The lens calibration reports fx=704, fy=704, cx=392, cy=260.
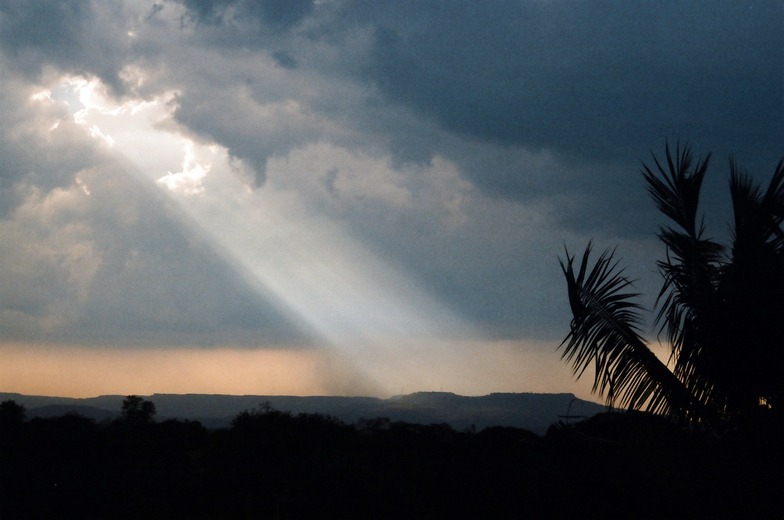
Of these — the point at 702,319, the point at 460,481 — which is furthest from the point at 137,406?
the point at 702,319

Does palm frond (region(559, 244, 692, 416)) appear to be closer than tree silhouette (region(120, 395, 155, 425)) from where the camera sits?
Yes

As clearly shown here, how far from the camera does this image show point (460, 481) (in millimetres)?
9719

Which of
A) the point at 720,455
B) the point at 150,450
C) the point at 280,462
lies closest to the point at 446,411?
the point at 150,450

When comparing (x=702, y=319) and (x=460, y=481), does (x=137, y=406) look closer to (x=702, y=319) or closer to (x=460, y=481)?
(x=460, y=481)

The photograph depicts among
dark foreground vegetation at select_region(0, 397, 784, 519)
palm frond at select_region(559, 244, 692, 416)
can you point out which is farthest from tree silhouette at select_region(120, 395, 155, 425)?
palm frond at select_region(559, 244, 692, 416)

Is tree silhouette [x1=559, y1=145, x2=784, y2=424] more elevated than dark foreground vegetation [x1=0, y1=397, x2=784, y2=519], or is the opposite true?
tree silhouette [x1=559, y1=145, x2=784, y2=424]

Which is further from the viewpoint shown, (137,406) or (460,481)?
(137,406)

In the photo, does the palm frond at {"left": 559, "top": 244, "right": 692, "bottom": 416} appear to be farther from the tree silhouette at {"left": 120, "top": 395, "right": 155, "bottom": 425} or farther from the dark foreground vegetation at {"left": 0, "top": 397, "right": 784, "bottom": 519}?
the tree silhouette at {"left": 120, "top": 395, "right": 155, "bottom": 425}

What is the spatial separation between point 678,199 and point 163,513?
7.53 metres

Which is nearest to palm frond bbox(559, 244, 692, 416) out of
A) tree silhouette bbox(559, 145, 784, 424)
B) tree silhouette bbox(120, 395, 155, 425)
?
tree silhouette bbox(559, 145, 784, 424)

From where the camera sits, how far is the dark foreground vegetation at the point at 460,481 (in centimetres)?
682

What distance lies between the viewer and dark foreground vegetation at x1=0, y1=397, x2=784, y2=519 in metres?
6.82

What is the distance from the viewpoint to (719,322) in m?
6.39

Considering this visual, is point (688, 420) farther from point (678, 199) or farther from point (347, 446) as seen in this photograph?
point (347, 446)
